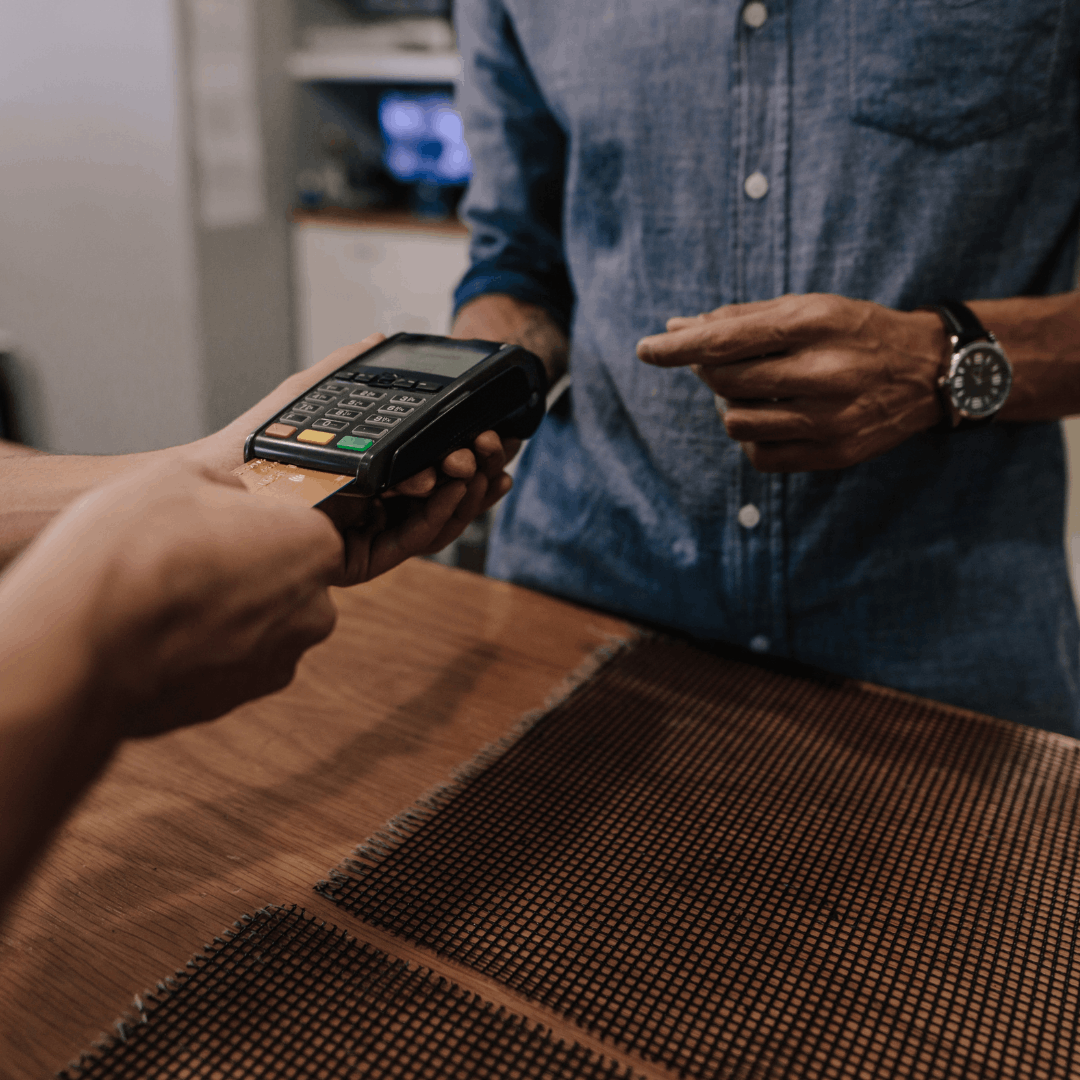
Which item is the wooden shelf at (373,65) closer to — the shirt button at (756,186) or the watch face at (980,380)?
the shirt button at (756,186)

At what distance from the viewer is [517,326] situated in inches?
28.7

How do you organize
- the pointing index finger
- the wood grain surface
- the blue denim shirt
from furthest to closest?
1. the blue denim shirt
2. the pointing index finger
3. the wood grain surface

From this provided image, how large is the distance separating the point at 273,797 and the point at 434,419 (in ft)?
0.68

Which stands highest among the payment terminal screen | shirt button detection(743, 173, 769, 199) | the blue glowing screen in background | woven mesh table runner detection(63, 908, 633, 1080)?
the blue glowing screen in background

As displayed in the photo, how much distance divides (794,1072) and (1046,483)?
49 centimetres

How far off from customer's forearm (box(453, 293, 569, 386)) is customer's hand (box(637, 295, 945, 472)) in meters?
0.20

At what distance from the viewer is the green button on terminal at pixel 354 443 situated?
1.42 ft

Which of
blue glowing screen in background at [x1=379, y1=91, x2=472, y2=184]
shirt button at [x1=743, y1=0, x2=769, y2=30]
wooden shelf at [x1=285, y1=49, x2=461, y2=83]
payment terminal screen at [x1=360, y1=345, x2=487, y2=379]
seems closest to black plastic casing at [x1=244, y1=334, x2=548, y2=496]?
payment terminal screen at [x1=360, y1=345, x2=487, y2=379]

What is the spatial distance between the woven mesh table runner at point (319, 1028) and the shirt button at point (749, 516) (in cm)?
42

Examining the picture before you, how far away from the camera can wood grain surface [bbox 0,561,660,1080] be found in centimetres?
36

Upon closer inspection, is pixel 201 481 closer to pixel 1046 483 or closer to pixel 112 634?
pixel 112 634

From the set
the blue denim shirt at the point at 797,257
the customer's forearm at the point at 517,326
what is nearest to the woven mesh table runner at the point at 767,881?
the blue denim shirt at the point at 797,257

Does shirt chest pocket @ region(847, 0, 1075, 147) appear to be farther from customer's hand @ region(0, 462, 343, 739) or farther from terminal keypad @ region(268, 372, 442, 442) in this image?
customer's hand @ region(0, 462, 343, 739)

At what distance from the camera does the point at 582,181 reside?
70 cm
